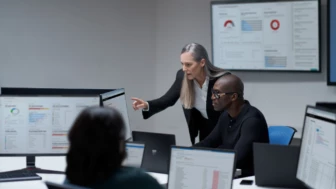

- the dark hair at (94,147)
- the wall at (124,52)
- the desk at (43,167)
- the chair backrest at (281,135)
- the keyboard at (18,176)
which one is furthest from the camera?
the wall at (124,52)

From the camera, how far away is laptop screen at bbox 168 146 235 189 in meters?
2.79

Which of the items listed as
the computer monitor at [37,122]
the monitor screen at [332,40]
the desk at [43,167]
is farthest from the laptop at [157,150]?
the monitor screen at [332,40]

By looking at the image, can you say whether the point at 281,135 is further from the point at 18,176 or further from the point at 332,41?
the point at 18,176

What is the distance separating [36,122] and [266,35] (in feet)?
7.95

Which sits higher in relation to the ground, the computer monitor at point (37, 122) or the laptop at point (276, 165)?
the computer monitor at point (37, 122)

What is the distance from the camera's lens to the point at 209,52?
18.3 ft

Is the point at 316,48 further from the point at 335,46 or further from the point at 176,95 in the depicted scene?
the point at 176,95

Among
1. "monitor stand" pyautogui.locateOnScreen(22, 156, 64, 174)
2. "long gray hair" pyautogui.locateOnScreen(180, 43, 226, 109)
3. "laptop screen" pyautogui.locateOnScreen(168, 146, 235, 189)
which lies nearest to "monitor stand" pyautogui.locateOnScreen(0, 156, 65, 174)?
"monitor stand" pyautogui.locateOnScreen(22, 156, 64, 174)

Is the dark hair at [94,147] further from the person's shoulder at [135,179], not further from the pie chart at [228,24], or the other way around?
the pie chart at [228,24]

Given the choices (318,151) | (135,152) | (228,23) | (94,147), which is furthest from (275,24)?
(94,147)

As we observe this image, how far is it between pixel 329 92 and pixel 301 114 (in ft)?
1.03

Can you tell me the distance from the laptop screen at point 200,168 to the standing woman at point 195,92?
5.10 ft

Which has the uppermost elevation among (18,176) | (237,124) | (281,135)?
(237,124)

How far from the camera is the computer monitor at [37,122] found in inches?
138
